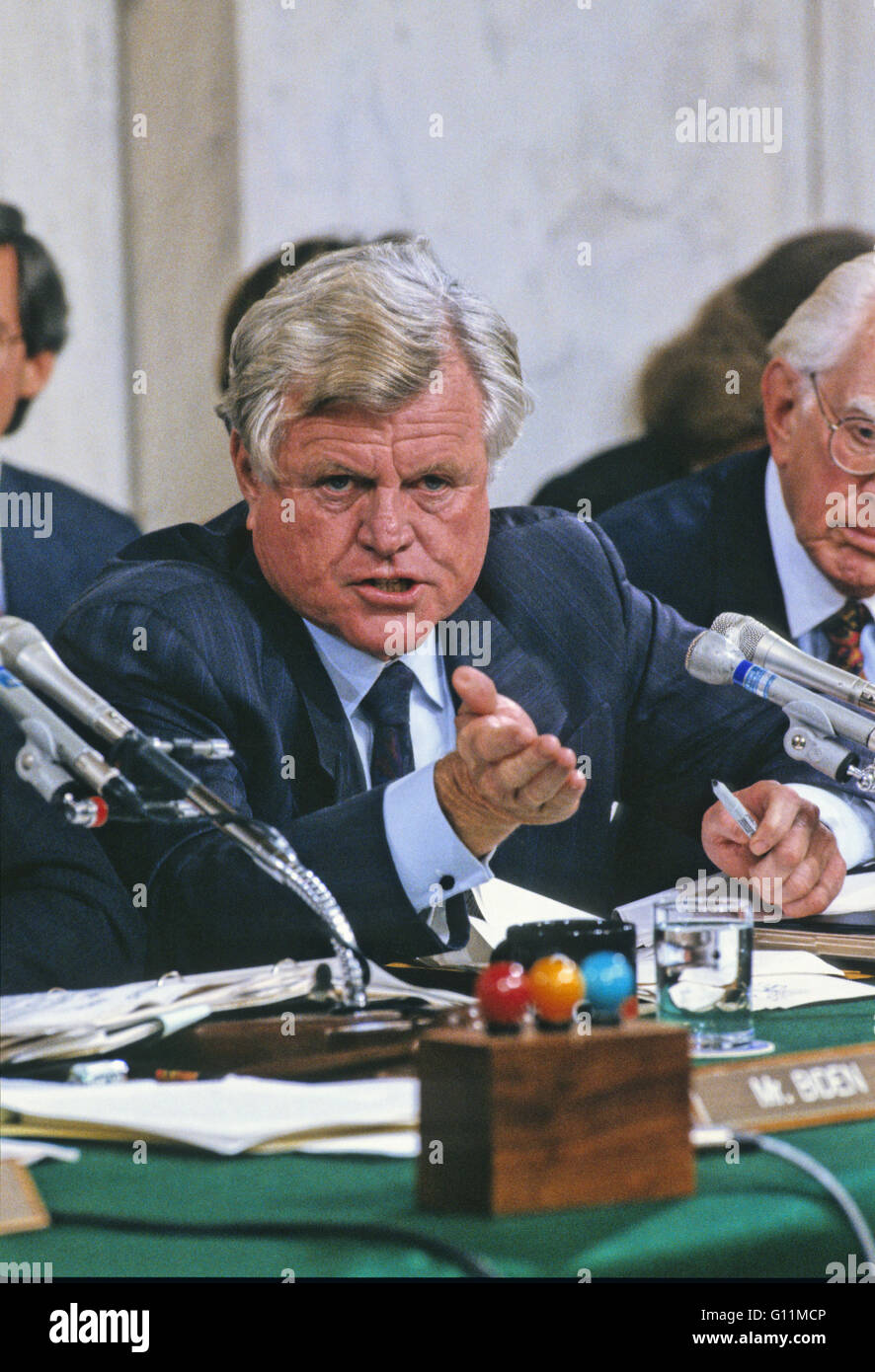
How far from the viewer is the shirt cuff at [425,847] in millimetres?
1885

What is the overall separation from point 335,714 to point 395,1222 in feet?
5.04

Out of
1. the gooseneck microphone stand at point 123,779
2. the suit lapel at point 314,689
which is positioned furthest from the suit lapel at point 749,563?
the gooseneck microphone stand at point 123,779

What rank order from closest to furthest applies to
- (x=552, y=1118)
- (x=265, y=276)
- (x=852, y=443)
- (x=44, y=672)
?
(x=552, y=1118) < (x=44, y=672) < (x=265, y=276) < (x=852, y=443)

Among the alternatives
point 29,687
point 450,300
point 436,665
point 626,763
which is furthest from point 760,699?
point 29,687

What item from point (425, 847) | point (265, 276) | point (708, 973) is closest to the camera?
point (708, 973)

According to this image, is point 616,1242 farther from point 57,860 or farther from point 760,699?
point 760,699

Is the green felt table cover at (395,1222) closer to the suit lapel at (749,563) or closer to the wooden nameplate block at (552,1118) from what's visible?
the wooden nameplate block at (552,1118)

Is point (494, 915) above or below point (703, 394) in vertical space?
below

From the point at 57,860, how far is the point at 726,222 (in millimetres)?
2239

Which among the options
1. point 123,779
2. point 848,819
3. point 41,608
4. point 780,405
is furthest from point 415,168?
point 123,779

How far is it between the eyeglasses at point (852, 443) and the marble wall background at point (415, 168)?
454 millimetres

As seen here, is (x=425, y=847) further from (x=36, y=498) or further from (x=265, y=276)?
(x=265, y=276)

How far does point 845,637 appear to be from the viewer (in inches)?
129

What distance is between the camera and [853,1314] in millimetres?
1233
